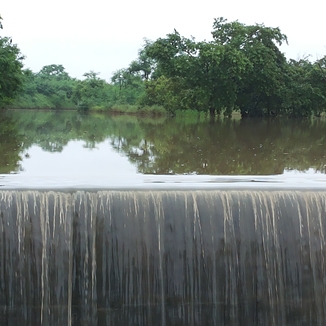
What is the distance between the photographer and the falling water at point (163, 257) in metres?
5.46

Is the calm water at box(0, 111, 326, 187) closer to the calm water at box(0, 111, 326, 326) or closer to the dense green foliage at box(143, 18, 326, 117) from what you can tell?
the calm water at box(0, 111, 326, 326)

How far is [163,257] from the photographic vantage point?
18.7ft

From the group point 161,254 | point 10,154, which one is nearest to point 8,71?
point 10,154

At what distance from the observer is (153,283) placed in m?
5.66

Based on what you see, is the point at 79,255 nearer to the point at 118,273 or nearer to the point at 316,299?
the point at 118,273

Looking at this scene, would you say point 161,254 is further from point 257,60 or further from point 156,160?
point 257,60

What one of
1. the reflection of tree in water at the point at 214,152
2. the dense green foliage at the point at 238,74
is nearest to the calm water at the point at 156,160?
the reflection of tree in water at the point at 214,152

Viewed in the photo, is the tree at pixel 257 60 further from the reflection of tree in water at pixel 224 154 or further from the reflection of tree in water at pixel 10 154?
the reflection of tree in water at pixel 10 154

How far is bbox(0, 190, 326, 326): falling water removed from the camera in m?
5.46

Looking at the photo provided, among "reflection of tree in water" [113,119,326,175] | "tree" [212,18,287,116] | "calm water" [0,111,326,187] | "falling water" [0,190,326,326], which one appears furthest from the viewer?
"tree" [212,18,287,116]

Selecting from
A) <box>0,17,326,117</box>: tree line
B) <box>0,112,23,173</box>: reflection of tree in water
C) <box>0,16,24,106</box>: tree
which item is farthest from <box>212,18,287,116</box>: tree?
<box>0,112,23,173</box>: reflection of tree in water

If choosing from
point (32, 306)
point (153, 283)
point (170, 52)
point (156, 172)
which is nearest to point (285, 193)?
point (153, 283)

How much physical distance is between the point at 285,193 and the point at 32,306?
2.83 meters

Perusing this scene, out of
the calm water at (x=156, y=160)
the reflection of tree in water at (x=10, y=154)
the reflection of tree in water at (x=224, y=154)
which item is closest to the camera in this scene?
the calm water at (x=156, y=160)
